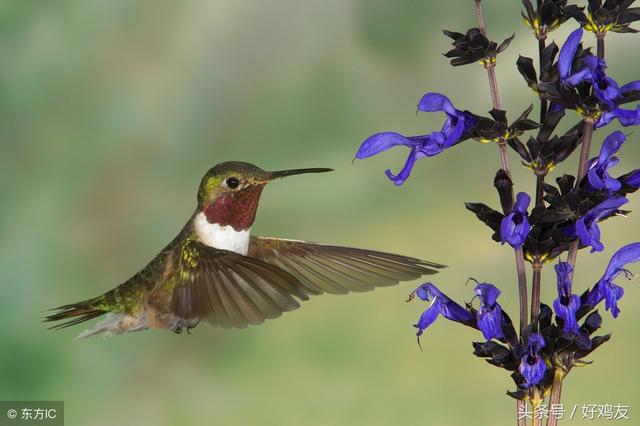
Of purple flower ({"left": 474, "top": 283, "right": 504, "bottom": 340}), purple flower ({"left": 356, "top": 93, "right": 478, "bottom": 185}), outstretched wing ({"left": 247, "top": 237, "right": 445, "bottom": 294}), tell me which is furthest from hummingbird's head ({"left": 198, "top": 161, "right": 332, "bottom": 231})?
purple flower ({"left": 474, "top": 283, "right": 504, "bottom": 340})

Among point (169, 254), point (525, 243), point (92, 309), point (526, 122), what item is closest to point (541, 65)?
point (526, 122)

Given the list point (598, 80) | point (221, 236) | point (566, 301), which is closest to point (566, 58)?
point (598, 80)

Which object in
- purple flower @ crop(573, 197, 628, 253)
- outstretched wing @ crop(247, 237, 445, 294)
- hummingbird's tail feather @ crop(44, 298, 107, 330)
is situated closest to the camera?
purple flower @ crop(573, 197, 628, 253)

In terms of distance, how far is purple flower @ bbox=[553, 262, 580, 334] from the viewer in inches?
36.2

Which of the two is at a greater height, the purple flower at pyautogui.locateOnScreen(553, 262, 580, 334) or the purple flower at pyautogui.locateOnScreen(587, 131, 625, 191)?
the purple flower at pyautogui.locateOnScreen(587, 131, 625, 191)

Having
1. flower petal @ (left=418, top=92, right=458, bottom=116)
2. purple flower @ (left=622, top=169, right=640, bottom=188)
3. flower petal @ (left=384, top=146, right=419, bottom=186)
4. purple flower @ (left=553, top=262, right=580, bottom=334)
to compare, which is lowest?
purple flower @ (left=553, top=262, right=580, bottom=334)

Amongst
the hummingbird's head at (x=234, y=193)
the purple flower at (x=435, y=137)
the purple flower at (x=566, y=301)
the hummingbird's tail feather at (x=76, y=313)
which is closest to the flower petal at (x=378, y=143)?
the purple flower at (x=435, y=137)

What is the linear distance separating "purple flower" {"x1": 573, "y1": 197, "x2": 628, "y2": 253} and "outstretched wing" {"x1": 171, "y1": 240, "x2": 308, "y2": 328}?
1.30 ft

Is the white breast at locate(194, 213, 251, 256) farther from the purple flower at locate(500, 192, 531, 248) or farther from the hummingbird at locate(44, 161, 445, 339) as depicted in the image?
the purple flower at locate(500, 192, 531, 248)

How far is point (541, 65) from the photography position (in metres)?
0.95

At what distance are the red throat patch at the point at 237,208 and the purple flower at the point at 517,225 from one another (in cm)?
58

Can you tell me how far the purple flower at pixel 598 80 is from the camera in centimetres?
89

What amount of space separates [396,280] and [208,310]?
0.28 metres

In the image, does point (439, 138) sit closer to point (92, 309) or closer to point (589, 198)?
point (589, 198)
